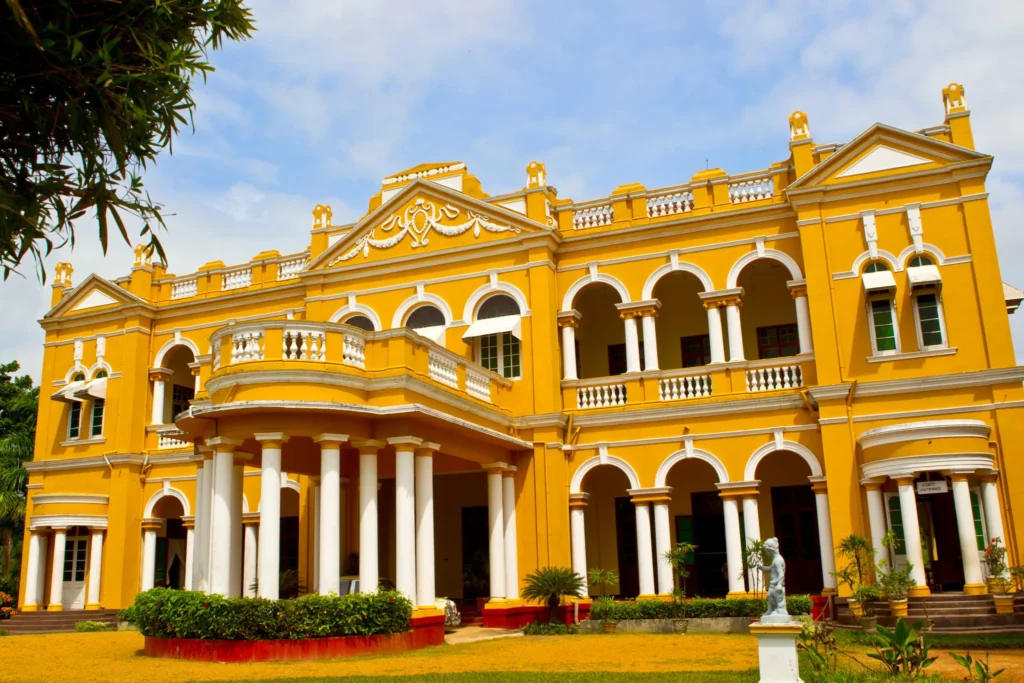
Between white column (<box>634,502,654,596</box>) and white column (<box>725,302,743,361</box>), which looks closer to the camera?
white column (<box>634,502,654,596</box>)

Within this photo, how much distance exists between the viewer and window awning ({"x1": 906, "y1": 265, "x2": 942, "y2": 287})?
16.0 meters

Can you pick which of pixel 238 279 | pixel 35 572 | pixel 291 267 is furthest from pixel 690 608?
pixel 35 572

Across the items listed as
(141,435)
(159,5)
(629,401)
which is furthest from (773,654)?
(141,435)

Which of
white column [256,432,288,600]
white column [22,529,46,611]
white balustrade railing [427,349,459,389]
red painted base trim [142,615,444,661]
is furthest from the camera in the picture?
white column [22,529,46,611]

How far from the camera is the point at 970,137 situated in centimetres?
1678

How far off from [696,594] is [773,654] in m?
10.6

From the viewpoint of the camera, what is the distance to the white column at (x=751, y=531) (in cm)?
1633

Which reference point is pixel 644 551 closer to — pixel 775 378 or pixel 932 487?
pixel 775 378

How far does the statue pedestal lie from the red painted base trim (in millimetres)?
5744

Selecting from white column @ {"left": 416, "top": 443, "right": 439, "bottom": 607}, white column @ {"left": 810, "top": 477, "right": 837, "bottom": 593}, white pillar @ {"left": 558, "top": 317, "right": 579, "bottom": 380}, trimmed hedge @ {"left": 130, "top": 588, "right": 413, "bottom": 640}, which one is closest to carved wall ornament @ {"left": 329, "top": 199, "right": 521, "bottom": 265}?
white pillar @ {"left": 558, "top": 317, "right": 579, "bottom": 380}

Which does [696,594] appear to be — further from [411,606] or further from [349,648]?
[349,648]

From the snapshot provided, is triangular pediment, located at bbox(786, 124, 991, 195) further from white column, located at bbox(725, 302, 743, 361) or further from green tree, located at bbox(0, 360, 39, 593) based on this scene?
green tree, located at bbox(0, 360, 39, 593)

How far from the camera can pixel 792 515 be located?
18734mm

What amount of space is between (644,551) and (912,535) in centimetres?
462
